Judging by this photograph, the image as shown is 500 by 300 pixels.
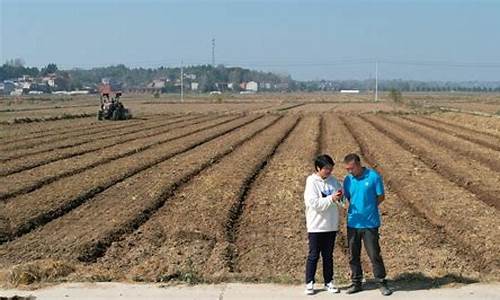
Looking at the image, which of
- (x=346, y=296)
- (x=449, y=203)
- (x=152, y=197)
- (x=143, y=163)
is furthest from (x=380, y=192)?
(x=143, y=163)

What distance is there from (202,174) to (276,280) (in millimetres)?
11029

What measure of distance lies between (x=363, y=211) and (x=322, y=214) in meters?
0.43

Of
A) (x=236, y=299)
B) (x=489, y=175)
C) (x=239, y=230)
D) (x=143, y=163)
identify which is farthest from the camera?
(x=143, y=163)

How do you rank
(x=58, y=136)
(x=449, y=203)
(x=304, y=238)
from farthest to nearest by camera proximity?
(x=58, y=136), (x=449, y=203), (x=304, y=238)

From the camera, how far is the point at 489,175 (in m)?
18.3

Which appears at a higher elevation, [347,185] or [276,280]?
[347,185]

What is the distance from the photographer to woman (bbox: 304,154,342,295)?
23.4ft

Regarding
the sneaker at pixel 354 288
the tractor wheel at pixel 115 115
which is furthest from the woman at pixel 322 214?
the tractor wheel at pixel 115 115

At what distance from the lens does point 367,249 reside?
291 inches

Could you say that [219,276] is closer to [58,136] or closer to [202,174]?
[202,174]

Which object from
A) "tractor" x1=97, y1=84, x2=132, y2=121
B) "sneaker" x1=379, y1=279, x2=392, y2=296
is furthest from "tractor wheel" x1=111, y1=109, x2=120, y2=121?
"sneaker" x1=379, y1=279, x2=392, y2=296

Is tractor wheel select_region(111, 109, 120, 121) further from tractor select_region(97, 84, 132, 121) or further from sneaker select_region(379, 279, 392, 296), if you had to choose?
sneaker select_region(379, 279, 392, 296)

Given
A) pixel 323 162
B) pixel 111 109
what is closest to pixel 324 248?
pixel 323 162

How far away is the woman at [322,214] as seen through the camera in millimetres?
7117
